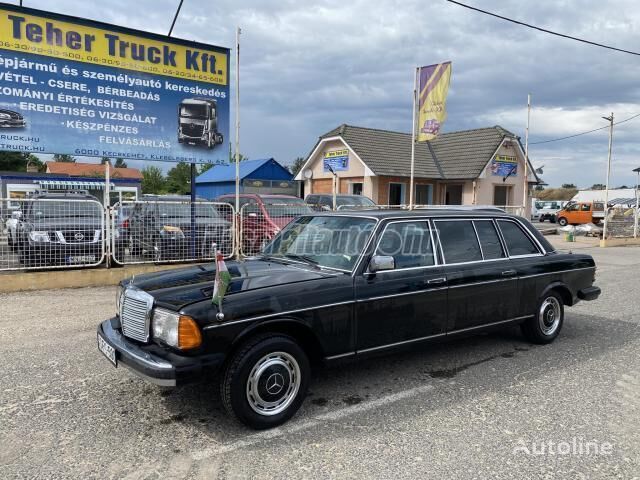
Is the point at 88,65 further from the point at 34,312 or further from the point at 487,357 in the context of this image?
the point at 487,357

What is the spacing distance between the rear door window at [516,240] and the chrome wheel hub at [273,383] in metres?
2.97

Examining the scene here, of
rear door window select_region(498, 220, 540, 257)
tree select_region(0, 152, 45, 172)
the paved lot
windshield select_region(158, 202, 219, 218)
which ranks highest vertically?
tree select_region(0, 152, 45, 172)

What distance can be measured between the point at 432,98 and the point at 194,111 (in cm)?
681

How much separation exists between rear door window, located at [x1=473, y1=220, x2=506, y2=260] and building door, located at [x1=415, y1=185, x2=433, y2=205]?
2432cm

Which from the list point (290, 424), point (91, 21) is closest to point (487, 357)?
point (290, 424)

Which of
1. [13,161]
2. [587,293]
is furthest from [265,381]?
[13,161]

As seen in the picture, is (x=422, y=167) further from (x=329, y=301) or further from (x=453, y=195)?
(x=329, y=301)

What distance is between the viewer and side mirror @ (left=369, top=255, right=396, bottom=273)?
13.7 feet

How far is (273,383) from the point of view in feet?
12.0

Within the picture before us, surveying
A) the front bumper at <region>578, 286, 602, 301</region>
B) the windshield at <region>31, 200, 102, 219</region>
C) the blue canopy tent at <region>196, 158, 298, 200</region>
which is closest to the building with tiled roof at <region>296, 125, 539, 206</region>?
the blue canopy tent at <region>196, 158, 298, 200</region>

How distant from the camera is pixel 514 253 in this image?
551 centimetres

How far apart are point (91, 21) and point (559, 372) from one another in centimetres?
961

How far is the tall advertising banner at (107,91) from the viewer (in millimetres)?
8977

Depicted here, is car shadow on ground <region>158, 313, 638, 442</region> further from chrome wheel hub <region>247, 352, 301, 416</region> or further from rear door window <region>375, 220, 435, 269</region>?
rear door window <region>375, 220, 435, 269</region>
